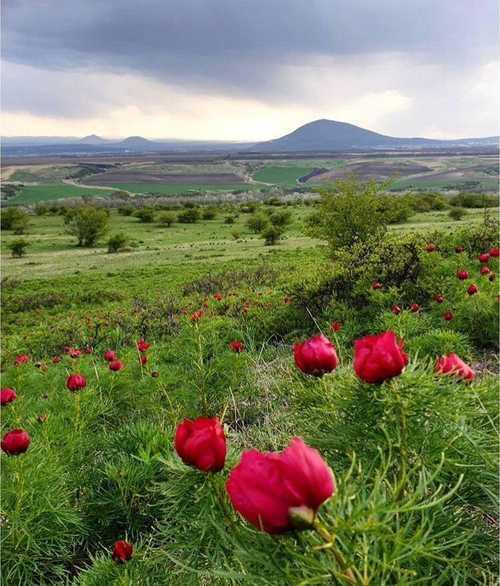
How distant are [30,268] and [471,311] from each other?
29422mm

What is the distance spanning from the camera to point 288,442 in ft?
8.02

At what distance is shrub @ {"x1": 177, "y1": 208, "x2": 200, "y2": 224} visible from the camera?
55.1 meters

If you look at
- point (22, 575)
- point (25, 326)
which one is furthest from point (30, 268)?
point (22, 575)

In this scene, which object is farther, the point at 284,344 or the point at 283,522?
the point at 284,344

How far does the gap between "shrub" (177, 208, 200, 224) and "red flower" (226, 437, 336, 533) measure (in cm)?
5488

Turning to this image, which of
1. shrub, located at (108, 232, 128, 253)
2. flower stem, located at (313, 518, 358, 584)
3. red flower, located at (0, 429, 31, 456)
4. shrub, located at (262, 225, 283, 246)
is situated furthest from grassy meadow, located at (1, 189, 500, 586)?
shrub, located at (108, 232, 128, 253)

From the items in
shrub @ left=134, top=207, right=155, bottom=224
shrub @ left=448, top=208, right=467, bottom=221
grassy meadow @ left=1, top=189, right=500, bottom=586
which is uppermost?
grassy meadow @ left=1, top=189, right=500, bottom=586

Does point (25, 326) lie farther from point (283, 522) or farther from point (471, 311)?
point (283, 522)

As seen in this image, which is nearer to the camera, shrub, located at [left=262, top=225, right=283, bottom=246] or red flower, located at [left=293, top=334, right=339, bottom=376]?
red flower, located at [left=293, top=334, right=339, bottom=376]

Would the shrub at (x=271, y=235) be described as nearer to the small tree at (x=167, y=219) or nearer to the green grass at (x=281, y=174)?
the small tree at (x=167, y=219)

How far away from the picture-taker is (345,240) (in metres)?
16.3

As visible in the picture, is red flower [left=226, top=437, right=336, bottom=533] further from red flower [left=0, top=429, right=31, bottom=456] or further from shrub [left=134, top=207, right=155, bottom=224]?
shrub [left=134, top=207, right=155, bottom=224]

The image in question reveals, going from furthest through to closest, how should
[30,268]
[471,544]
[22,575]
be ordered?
1. [30,268]
2. [22,575]
3. [471,544]

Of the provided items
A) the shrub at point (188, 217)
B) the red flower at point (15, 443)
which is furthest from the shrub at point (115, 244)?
the red flower at point (15, 443)
